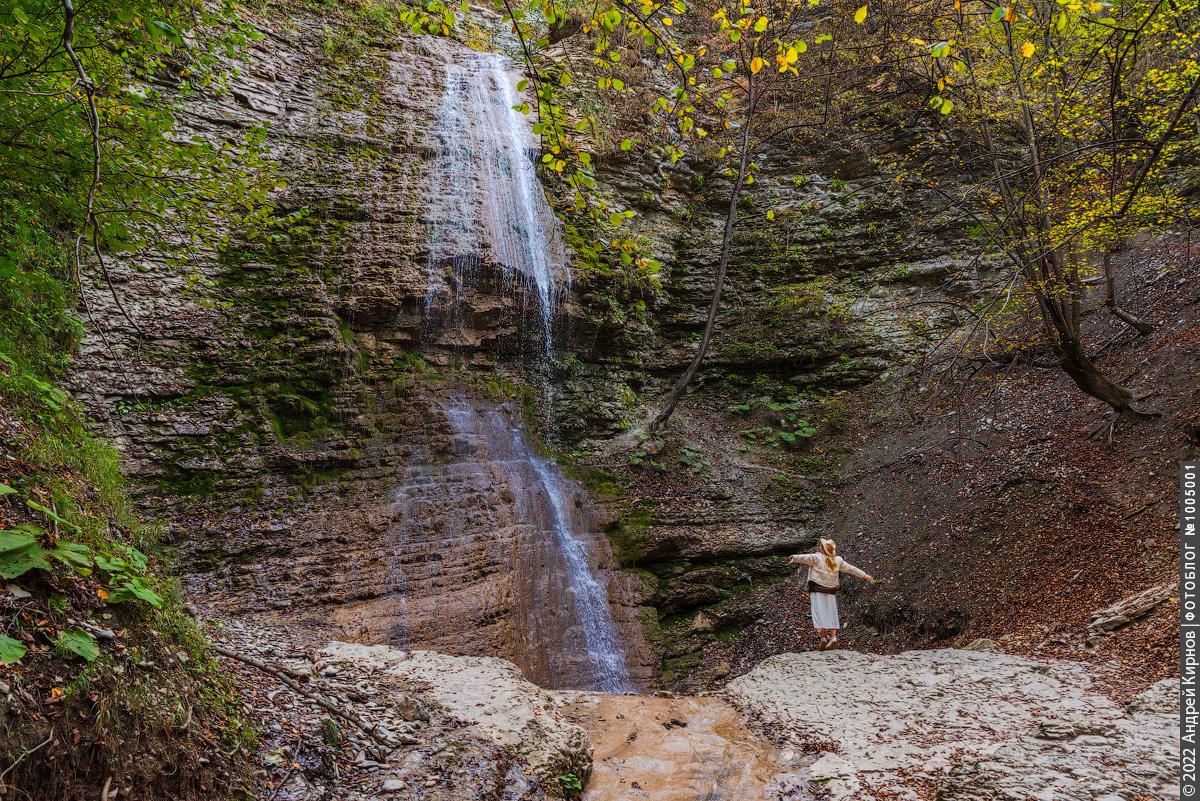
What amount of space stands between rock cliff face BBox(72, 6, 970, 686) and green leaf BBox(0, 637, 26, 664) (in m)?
5.47

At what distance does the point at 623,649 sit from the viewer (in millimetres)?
9164

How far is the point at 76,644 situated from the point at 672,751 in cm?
445

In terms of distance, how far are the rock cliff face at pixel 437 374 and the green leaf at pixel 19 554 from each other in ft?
→ 16.4

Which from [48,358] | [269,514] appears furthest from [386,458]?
[48,358]

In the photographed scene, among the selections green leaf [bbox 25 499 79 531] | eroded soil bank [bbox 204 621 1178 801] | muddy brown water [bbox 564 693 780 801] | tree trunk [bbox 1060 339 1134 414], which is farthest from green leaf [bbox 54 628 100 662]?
tree trunk [bbox 1060 339 1134 414]

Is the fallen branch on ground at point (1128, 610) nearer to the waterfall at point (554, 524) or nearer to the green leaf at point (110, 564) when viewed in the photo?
the waterfall at point (554, 524)

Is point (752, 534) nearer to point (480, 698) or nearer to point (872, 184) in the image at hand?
point (480, 698)

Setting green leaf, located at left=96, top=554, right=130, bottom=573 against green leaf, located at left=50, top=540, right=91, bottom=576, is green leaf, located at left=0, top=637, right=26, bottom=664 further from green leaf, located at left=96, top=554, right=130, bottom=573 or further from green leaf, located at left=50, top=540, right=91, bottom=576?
green leaf, located at left=96, top=554, right=130, bottom=573

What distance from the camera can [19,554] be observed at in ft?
8.50

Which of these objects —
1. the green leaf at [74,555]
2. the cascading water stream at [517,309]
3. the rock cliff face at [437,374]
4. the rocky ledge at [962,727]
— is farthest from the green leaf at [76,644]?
the cascading water stream at [517,309]

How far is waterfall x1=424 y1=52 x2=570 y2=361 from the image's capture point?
39.4 ft

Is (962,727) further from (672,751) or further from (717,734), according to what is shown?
(672,751)

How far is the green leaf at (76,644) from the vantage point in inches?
98.0

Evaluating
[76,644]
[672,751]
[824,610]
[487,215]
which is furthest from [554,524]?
[76,644]
